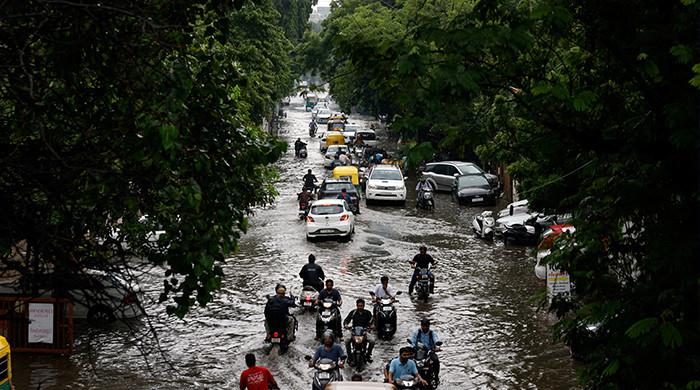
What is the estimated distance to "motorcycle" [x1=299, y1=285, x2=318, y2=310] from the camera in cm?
2231

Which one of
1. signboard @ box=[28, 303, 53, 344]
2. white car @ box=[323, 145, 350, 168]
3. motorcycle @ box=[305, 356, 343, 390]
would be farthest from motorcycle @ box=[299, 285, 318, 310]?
white car @ box=[323, 145, 350, 168]

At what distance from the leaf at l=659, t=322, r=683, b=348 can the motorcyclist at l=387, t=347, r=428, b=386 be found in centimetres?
711

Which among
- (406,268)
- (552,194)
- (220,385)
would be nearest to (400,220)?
(406,268)

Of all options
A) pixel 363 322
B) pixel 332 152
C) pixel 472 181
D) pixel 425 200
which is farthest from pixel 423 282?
pixel 332 152

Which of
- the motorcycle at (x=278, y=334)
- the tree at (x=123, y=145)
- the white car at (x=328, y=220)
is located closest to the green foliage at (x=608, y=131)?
the tree at (x=123, y=145)

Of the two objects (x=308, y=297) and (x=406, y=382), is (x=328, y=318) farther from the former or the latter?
(x=406, y=382)

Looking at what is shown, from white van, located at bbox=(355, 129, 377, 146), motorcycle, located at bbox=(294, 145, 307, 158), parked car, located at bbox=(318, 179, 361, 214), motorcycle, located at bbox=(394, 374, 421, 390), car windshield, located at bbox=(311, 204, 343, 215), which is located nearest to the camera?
motorcycle, located at bbox=(394, 374, 421, 390)

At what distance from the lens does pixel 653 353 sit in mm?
9211

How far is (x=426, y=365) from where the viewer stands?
16.5 metres

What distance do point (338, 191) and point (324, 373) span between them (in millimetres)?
23039

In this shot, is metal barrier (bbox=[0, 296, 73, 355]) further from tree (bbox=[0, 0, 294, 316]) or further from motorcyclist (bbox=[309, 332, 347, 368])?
tree (bbox=[0, 0, 294, 316])

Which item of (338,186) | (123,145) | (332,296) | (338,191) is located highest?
(123,145)

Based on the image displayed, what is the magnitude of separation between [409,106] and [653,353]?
3406 mm

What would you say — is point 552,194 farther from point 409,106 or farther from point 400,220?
point 400,220
